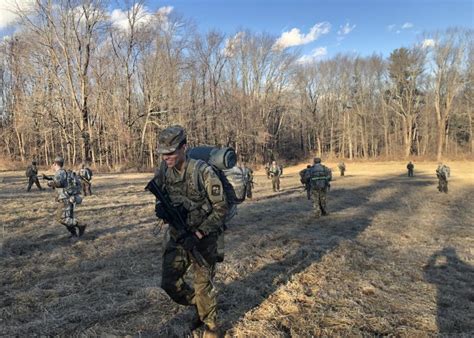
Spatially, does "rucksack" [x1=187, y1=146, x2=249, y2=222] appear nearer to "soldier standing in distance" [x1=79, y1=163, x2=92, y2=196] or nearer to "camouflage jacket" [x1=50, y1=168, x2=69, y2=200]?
"camouflage jacket" [x1=50, y1=168, x2=69, y2=200]

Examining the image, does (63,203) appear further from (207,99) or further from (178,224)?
(207,99)

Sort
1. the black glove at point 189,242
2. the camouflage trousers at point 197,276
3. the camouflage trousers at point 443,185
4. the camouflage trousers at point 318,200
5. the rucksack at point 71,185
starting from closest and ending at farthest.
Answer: the black glove at point 189,242, the camouflage trousers at point 197,276, the rucksack at point 71,185, the camouflage trousers at point 318,200, the camouflage trousers at point 443,185

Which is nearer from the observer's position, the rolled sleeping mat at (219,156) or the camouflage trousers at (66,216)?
the rolled sleeping mat at (219,156)

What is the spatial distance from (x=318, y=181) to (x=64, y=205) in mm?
6580

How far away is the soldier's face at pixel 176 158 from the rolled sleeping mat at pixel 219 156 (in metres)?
0.33

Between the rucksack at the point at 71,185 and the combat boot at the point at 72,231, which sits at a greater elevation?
the rucksack at the point at 71,185

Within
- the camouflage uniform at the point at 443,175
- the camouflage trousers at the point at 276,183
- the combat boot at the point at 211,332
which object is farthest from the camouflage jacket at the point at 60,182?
the camouflage uniform at the point at 443,175

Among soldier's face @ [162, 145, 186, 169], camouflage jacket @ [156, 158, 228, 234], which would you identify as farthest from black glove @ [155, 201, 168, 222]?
soldier's face @ [162, 145, 186, 169]

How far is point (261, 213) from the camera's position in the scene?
1184cm

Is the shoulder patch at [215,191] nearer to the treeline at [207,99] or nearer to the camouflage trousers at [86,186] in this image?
the camouflage trousers at [86,186]

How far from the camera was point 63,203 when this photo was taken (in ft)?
27.1

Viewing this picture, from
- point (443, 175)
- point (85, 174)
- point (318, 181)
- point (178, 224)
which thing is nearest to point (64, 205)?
point (178, 224)

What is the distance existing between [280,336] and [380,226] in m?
7.45

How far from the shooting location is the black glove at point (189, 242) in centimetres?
338
